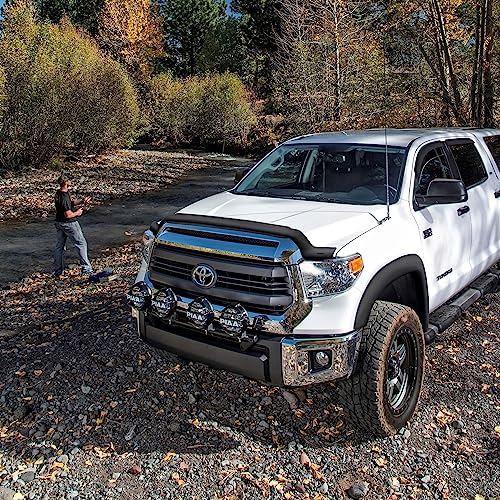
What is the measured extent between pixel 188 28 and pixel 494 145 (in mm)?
56325

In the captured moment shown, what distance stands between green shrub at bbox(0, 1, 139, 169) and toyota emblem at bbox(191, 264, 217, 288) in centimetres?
1966

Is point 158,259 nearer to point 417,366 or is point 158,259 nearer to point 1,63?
point 417,366

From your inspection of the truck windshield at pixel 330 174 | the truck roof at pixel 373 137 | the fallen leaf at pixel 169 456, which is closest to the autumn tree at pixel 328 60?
the truck roof at pixel 373 137

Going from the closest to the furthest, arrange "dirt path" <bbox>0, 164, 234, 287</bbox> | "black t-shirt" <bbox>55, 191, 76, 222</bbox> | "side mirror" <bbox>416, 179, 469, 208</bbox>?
"side mirror" <bbox>416, 179, 469, 208</bbox> < "black t-shirt" <bbox>55, 191, 76, 222</bbox> < "dirt path" <bbox>0, 164, 234, 287</bbox>

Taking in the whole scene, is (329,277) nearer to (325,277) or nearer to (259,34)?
(325,277)

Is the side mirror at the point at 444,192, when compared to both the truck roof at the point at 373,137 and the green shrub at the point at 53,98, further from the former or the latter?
the green shrub at the point at 53,98

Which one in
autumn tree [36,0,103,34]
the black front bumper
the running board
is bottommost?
the running board

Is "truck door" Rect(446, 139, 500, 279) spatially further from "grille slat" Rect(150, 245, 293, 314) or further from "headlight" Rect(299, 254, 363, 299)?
"grille slat" Rect(150, 245, 293, 314)

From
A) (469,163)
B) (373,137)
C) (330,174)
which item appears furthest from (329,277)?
(469,163)

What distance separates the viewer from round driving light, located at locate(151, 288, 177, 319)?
3.46 metres

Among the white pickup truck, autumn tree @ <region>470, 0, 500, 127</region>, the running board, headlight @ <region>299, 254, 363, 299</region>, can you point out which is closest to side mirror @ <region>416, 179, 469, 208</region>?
the white pickup truck

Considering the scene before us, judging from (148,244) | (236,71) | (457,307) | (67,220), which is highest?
(236,71)

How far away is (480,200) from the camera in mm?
5020

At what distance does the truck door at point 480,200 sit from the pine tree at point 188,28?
54.7m
